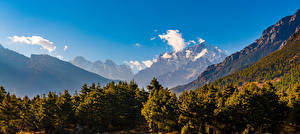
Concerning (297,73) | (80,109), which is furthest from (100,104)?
(297,73)

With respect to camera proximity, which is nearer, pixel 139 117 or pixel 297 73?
pixel 139 117

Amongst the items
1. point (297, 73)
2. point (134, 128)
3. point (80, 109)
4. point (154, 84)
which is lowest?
point (134, 128)

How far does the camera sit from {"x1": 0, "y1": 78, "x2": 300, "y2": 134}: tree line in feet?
124

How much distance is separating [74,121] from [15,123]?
57.1 ft

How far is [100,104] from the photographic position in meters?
54.8

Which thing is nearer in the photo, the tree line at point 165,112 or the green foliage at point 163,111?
the tree line at point 165,112

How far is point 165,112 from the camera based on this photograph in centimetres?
4241

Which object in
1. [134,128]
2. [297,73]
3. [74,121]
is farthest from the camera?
[297,73]

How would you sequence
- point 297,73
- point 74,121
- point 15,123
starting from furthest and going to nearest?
point 297,73
point 74,121
point 15,123

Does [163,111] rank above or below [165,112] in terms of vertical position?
above

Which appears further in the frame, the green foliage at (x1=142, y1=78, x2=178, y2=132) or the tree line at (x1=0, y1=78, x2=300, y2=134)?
the green foliage at (x1=142, y1=78, x2=178, y2=132)

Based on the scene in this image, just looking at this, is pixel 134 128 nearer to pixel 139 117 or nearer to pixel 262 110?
pixel 139 117

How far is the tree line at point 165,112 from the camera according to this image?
3791cm

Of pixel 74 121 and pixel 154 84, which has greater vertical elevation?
pixel 154 84
